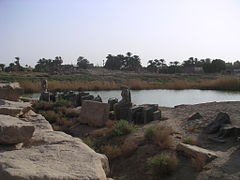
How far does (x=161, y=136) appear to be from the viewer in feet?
35.3

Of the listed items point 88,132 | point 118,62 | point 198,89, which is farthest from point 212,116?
point 118,62

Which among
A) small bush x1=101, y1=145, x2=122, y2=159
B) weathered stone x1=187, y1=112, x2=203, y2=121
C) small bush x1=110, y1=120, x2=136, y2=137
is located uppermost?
weathered stone x1=187, y1=112, x2=203, y2=121

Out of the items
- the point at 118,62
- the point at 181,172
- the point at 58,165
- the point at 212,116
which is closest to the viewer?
the point at 58,165

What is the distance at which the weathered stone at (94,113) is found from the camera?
14.8m

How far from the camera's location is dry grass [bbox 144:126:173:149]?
10375 millimetres

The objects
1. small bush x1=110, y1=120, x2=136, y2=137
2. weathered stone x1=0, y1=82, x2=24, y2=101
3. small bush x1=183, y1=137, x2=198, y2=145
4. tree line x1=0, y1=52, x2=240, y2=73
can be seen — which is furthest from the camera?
tree line x1=0, y1=52, x2=240, y2=73

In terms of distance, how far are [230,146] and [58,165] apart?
7170 mm

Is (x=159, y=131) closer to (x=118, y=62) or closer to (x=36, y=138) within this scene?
(x=36, y=138)

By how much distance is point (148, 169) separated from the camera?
9.42 m

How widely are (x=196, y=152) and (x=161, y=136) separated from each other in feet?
6.17

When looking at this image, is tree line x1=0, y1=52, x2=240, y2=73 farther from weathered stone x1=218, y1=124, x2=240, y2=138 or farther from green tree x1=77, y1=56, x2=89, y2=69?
weathered stone x1=218, y1=124, x2=240, y2=138

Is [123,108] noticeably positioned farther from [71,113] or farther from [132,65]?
[132,65]

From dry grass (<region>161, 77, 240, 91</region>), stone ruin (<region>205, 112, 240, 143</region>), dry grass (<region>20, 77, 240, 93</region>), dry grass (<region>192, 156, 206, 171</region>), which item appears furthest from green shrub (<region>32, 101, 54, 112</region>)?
dry grass (<region>161, 77, 240, 91</region>)

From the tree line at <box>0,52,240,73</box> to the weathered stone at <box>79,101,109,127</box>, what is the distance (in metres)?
61.6
